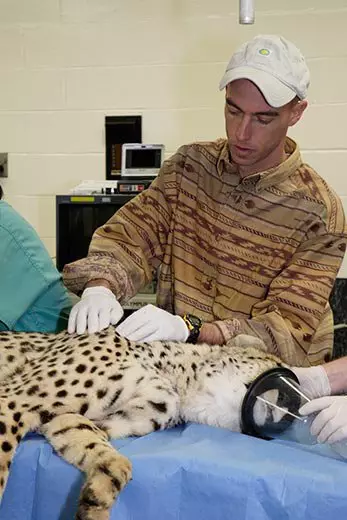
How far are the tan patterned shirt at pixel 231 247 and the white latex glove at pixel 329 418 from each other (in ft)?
0.89

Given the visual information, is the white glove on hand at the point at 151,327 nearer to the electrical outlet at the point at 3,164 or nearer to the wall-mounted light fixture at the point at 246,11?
the wall-mounted light fixture at the point at 246,11

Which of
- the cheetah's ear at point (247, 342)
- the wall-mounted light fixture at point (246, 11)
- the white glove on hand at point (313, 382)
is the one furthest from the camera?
the wall-mounted light fixture at point (246, 11)

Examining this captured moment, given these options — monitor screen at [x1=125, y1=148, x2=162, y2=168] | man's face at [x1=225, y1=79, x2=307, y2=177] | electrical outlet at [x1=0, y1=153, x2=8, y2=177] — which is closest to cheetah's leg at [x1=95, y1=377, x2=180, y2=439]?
man's face at [x1=225, y1=79, x2=307, y2=177]

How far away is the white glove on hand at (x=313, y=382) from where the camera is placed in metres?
1.36

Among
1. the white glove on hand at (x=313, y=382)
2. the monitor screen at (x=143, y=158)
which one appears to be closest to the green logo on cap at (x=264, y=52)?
the white glove on hand at (x=313, y=382)

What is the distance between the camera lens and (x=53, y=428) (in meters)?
1.18

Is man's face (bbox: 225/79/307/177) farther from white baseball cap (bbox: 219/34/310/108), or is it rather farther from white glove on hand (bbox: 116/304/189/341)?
white glove on hand (bbox: 116/304/189/341)

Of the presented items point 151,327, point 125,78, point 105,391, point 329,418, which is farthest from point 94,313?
point 125,78

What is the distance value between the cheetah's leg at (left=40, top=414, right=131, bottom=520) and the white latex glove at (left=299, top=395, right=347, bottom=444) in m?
0.35

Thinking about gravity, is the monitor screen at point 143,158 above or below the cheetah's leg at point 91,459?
above

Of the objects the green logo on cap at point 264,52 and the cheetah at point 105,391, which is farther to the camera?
the green logo on cap at point 264,52

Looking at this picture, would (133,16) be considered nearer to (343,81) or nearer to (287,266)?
(343,81)

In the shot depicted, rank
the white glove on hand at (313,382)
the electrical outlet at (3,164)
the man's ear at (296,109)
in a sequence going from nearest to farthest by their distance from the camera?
the white glove on hand at (313,382) → the man's ear at (296,109) → the electrical outlet at (3,164)

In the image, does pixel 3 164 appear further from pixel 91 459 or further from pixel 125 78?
pixel 91 459
